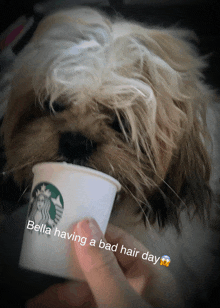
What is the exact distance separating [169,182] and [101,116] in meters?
0.19

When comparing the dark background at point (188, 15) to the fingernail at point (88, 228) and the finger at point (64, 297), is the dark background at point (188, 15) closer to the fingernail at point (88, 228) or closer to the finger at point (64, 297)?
the fingernail at point (88, 228)

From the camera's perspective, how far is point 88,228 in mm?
497

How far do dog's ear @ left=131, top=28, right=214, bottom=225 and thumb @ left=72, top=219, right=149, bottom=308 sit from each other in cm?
13

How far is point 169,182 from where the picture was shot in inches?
23.4

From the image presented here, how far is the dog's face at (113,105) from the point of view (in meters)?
0.56

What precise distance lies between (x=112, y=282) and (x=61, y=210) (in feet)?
0.53

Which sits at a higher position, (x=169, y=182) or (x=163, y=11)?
(x=163, y=11)

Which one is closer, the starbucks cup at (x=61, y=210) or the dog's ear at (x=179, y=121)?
the starbucks cup at (x=61, y=210)

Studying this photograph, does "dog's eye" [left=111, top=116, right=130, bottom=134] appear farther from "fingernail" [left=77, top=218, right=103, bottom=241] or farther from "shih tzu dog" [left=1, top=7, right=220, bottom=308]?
"fingernail" [left=77, top=218, right=103, bottom=241]

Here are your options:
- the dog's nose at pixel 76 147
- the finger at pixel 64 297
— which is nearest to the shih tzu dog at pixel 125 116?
the dog's nose at pixel 76 147

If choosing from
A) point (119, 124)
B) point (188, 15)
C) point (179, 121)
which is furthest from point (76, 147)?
point (188, 15)

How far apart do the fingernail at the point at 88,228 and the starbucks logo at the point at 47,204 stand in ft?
0.13

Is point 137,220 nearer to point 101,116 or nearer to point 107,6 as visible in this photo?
point 101,116

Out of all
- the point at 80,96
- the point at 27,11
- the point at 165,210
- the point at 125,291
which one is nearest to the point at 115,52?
the point at 80,96
